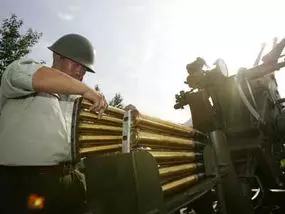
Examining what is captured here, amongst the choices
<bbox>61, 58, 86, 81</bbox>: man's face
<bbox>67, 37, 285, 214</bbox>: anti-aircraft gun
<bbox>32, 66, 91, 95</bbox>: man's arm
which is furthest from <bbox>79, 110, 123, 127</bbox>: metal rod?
<bbox>61, 58, 86, 81</bbox>: man's face

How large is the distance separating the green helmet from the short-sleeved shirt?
858 mm

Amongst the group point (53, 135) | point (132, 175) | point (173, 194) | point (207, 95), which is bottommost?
point (173, 194)

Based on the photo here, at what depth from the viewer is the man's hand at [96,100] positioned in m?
2.33

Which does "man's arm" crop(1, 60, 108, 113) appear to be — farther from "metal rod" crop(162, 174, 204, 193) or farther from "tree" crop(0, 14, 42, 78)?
"tree" crop(0, 14, 42, 78)

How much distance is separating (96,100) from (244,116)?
326 centimetres

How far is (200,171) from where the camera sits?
3.44m

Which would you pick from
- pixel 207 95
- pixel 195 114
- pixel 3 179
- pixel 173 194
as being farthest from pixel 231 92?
pixel 3 179

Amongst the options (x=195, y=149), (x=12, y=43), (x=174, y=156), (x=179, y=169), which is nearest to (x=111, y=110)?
(x=174, y=156)

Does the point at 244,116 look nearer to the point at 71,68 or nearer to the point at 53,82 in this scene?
the point at 71,68

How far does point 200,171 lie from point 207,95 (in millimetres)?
1801

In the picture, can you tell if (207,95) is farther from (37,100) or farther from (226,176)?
(37,100)

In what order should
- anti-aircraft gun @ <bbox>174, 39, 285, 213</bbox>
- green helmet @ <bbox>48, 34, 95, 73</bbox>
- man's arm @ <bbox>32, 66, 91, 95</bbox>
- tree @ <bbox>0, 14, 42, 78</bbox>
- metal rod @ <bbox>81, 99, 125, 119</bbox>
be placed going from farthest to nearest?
1. tree @ <bbox>0, 14, 42, 78</bbox>
2. anti-aircraft gun @ <bbox>174, 39, 285, 213</bbox>
3. green helmet @ <bbox>48, 34, 95, 73</bbox>
4. metal rod @ <bbox>81, 99, 125, 119</bbox>
5. man's arm @ <bbox>32, 66, 91, 95</bbox>

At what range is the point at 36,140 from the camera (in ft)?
8.14

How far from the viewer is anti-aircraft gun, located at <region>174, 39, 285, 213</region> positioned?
4609 millimetres
